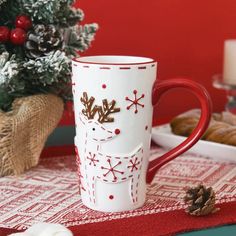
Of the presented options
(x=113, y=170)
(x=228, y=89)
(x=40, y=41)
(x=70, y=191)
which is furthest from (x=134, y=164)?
(x=228, y=89)

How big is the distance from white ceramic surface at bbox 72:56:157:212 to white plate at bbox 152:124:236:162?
23 centimetres

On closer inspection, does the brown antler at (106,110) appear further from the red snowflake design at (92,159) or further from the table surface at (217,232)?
the table surface at (217,232)

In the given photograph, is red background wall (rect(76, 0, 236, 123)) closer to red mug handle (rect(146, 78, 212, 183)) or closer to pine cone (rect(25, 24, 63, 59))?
pine cone (rect(25, 24, 63, 59))

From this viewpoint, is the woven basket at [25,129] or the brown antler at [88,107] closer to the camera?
the brown antler at [88,107]

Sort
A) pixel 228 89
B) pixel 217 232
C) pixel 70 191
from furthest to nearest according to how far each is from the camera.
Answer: pixel 228 89 → pixel 70 191 → pixel 217 232

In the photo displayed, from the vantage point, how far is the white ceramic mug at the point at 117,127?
647 mm

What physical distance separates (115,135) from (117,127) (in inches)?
0.4

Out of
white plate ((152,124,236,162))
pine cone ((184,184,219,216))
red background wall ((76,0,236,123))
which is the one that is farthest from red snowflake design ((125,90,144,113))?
red background wall ((76,0,236,123))

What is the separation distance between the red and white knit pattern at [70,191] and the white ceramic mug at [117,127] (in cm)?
3

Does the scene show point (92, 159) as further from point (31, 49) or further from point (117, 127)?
point (31, 49)

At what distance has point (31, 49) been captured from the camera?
0.80 m

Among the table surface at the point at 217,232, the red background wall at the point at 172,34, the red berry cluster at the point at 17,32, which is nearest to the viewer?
the table surface at the point at 217,232

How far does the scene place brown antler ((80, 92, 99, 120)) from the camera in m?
0.65

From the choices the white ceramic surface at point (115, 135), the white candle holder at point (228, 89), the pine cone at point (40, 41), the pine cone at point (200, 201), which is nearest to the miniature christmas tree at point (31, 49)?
the pine cone at point (40, 41)
